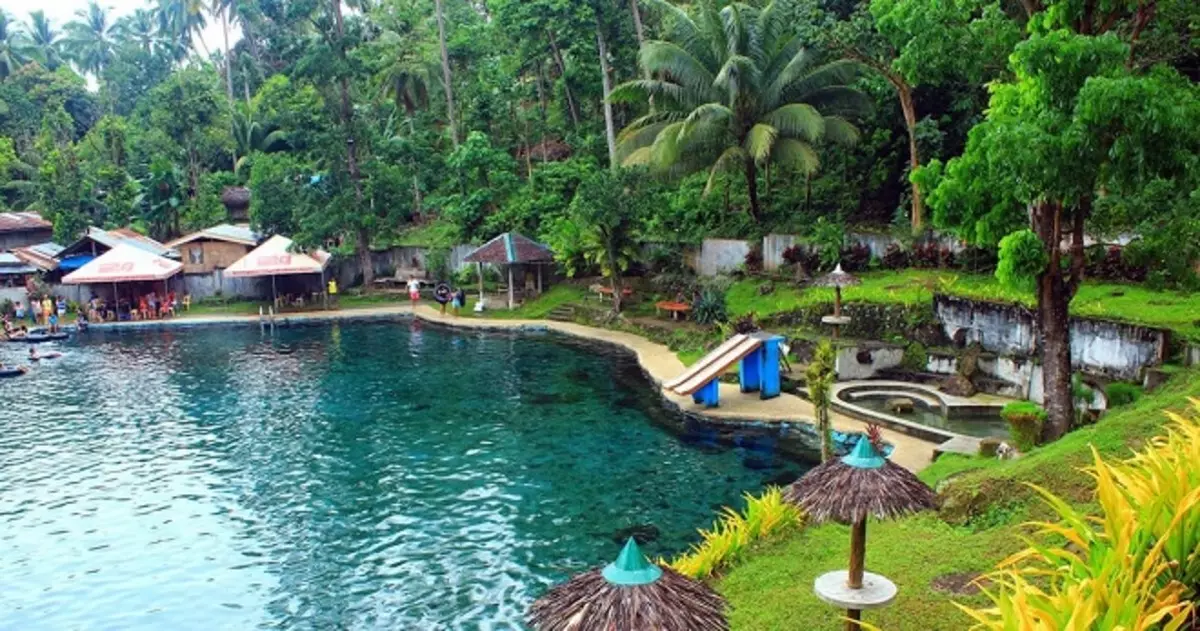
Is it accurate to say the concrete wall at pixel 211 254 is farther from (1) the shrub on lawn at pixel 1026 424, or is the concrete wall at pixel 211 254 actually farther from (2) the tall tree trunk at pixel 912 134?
(1) the shrub on lawn at pixel 1026 424

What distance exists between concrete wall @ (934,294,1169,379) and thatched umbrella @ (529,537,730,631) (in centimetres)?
1167

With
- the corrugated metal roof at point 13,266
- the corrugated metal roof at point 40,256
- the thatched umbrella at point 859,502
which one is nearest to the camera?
the thatched umbrella at point 859,502

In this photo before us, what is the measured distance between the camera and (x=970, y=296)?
57.6 feet

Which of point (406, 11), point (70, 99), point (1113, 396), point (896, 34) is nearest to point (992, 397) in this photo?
point (1113, 396)

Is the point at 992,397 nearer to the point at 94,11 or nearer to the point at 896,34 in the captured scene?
the point at 896,34

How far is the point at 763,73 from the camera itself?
25.8 meters

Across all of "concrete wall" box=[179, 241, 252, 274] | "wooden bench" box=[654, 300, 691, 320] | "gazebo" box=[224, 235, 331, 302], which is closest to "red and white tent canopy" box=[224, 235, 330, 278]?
"gazebo" box=[224, 235, 331, 302]

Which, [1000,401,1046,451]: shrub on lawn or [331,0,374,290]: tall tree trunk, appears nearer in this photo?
[1000,401,1046,451]: shrub on lawn

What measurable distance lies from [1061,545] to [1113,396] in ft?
22.3

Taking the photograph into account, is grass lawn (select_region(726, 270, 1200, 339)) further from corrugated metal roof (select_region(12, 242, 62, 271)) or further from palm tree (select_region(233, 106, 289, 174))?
palm tree (select_region(233, 106, 289, 174))

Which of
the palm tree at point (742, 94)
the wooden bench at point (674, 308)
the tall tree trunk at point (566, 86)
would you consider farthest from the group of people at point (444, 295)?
the tall tree trunk at point (566, 86)

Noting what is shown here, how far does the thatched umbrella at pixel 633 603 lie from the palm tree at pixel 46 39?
64625mm

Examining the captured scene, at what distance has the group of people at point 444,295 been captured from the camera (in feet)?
101

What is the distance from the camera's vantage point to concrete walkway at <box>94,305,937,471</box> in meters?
14.3
